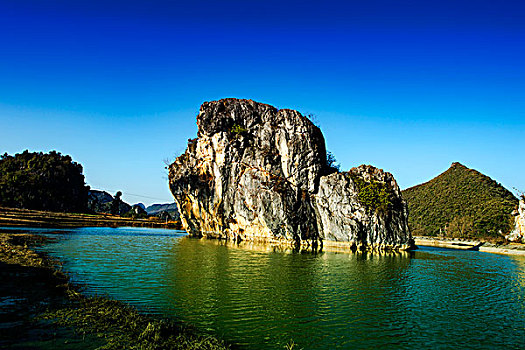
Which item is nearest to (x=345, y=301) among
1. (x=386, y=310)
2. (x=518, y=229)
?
(x=386, y=310)

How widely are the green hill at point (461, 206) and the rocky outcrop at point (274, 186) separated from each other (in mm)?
62578

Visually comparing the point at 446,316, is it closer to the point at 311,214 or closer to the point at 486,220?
the point at 311,214

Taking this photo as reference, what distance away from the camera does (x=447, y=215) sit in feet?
417

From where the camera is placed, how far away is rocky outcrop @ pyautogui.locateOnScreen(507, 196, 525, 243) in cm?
8094

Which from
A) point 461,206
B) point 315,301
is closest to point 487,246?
point 461,206

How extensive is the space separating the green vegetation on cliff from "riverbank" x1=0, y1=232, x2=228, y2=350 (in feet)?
370

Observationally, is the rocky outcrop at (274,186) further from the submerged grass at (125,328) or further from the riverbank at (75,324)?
the submerged grass at (125,328)

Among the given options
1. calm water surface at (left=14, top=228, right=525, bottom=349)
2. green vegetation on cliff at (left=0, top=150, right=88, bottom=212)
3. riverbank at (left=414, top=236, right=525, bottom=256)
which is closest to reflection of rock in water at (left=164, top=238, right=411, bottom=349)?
calm water surface at (left=14, top=228, right=525, bottom=349)

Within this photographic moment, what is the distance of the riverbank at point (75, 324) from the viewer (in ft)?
38.6

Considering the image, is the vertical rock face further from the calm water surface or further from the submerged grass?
the submerged grass

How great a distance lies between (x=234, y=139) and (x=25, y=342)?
5768 centimetres

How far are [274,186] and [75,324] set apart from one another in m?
49.9

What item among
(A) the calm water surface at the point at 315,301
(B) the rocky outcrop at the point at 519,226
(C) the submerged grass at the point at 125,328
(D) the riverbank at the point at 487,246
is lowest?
(D) the riverbank at the point at 487,246

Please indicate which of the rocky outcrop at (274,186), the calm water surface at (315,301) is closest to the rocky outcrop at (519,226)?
the rocky outcrop at (274,186)
